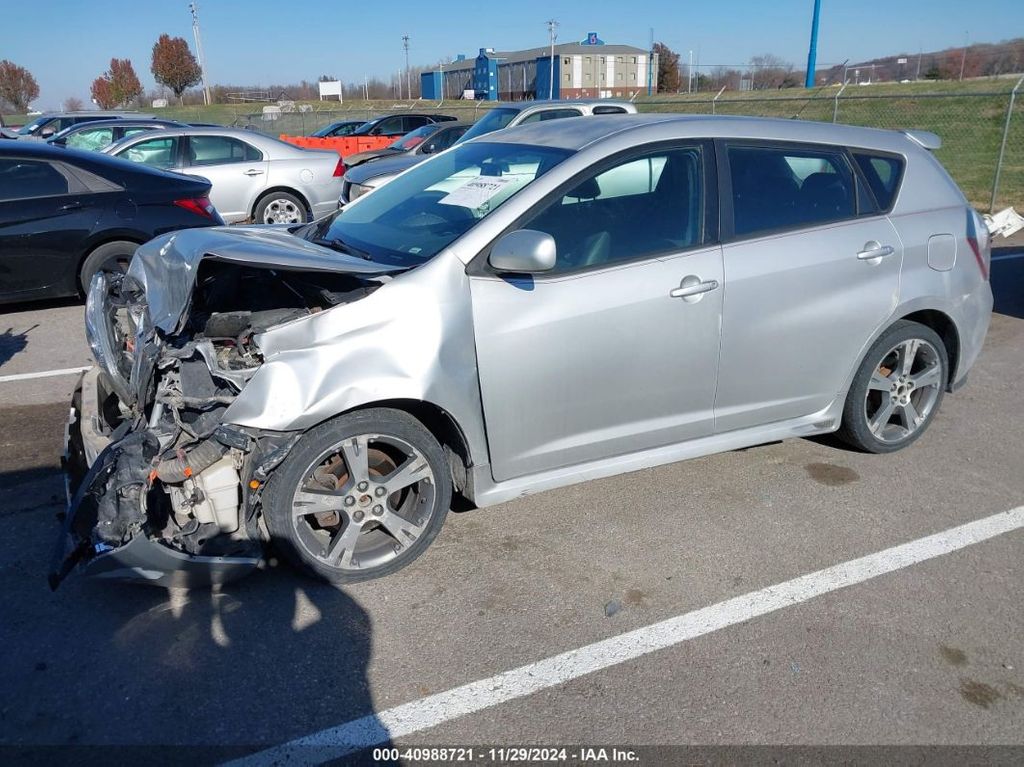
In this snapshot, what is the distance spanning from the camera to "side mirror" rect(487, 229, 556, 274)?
332 cm

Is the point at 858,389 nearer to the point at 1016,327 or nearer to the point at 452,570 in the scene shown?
the point at 452,570

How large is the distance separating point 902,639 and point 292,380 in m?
2.53

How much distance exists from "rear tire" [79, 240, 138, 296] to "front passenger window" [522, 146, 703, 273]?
5346mm

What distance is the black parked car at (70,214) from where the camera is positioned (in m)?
7.37

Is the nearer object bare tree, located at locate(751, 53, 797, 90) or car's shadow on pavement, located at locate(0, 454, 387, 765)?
car's shadow on pavement, located at locate(0, 454, 387, 765)

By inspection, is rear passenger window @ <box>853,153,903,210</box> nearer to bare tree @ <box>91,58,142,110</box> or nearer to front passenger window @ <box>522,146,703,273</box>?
front passenger window @ <box>522,146,703,273</box>

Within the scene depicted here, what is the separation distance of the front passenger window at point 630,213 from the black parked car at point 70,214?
5305 mm

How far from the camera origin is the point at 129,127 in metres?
14.6

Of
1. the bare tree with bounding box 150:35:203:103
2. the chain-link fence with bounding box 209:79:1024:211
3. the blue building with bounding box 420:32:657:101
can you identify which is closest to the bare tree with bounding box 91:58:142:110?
the bare tree with bounding box 150:35:203:103

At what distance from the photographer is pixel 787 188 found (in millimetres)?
4219

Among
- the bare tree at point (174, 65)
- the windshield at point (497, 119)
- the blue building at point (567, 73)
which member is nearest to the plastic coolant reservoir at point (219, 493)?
the windshield at point (497, 119)

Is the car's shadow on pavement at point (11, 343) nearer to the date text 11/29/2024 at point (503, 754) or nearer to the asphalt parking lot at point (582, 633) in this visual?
the asphalt parking lot at point (582, 633)

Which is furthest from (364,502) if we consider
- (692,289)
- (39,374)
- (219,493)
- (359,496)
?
(39,374)

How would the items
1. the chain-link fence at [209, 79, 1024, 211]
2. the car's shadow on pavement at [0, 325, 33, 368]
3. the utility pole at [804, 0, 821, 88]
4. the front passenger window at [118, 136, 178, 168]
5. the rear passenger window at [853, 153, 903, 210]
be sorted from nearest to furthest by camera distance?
the rear passenger window at [853, 153, 903, 210], the car's shadow on pavement at [0, 325, 33, 368], the front passenger window at [118, 136, 178, 168], the chain-link fence at [209, 79, 1024, 211], the utility pole at [804, 0, 821, 88]
